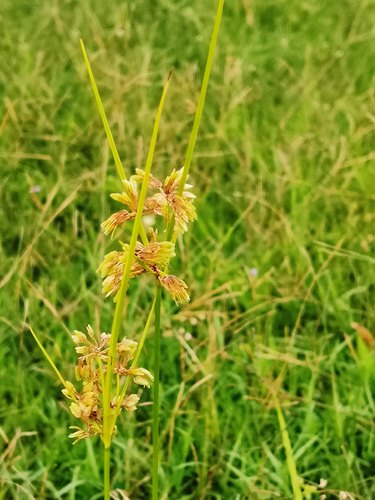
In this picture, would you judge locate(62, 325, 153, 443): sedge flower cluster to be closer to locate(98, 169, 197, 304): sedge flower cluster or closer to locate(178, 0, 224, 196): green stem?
locate(98, 169, 197, 304): sedge flower cluster

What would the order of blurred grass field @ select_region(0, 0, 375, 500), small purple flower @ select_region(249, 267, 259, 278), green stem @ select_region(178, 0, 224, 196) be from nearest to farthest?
green stem @ select_region(178, 0, 224, 196)
blurred grass field @ select_region(0, 0, 375, 500)
small purple flower @ select_region(249, 267, 259, 278)

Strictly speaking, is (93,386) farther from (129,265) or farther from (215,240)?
(215,240)

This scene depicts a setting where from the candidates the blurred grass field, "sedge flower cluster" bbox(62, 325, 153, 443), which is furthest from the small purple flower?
"sedge flower cluster" bbox(62, 325, 153, 443)

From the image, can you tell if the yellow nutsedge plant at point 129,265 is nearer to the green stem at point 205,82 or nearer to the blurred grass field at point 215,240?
the green stem at point 205,82

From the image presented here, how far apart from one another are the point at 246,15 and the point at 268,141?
1073mm

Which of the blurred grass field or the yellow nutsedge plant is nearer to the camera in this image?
the yellow nutsedge plant

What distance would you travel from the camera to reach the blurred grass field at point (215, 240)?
1644mm

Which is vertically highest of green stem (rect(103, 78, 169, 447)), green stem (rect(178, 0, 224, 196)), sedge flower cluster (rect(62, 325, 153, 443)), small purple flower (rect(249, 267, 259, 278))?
green stem (rect(178, 0, 224, 196))

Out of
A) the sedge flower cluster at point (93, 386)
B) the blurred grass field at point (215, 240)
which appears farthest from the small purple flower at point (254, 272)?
the sedge flower cluster at point (93, 386)

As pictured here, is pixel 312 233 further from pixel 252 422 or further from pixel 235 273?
pixel 252 422

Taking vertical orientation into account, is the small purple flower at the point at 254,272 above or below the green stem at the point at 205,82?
below

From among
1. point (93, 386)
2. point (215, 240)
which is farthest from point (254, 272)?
point (93, 386)

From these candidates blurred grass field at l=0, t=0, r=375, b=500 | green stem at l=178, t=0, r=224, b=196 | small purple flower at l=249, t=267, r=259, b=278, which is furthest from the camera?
small purple flower at l=249, t=267, r=259, b=278

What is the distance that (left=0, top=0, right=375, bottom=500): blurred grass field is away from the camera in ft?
5.39
